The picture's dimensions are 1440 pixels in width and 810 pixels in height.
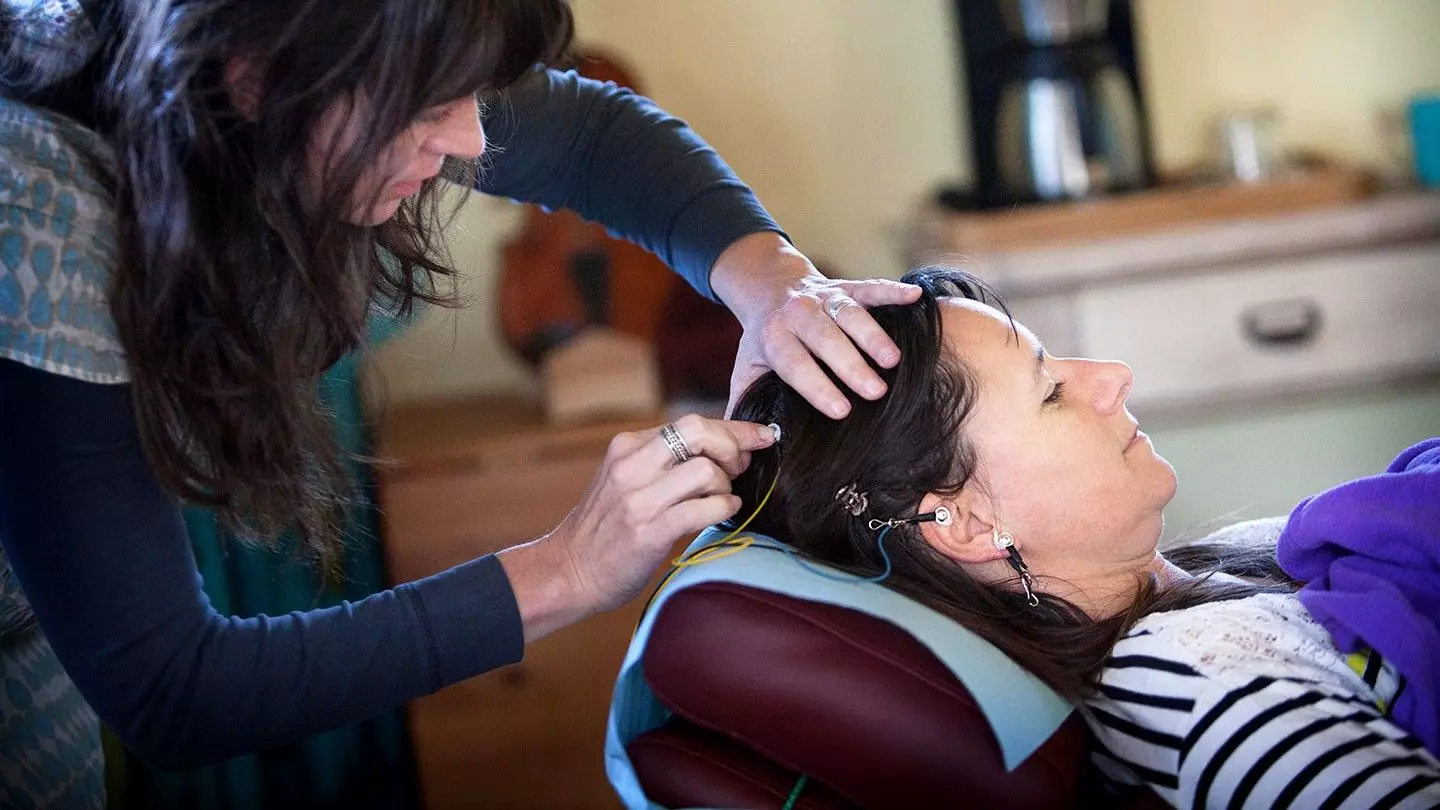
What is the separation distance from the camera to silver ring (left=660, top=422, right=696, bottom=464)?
0.93 metres

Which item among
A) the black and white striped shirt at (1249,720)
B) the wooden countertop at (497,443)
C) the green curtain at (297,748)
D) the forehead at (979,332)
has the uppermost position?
the forehead at (979,332)

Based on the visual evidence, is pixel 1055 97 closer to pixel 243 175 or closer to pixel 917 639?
pixel 917 639

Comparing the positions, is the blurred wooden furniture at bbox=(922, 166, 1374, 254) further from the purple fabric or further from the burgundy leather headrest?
the burgundy leather headrest

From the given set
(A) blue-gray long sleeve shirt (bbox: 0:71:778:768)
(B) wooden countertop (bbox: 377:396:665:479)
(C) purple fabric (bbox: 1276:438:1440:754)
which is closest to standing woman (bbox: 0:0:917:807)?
(A) blue-gray long sleeve shirt (bbox: 0:71:778:768)

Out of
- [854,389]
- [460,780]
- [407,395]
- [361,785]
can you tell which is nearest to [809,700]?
[854,389]

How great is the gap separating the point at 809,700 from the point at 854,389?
0.86 feet

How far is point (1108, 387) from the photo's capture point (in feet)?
3.60

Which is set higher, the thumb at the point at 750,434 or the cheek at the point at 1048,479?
the thumb at the point at 750,434

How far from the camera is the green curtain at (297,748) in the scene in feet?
5.95

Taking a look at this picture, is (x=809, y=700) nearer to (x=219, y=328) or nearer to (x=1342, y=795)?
(x=1342, y=795)

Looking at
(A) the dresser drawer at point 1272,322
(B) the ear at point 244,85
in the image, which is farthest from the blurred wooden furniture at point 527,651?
(B) the ear at point 244,85

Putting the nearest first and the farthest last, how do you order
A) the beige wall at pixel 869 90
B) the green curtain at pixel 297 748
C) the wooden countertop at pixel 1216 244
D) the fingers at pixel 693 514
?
the fingers at pixel 693 514
the green curtain at pixel 297 748
the wooden countertop at pixel 1216 244
the beige wall at pixel 869 90

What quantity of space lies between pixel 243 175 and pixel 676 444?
0.35m

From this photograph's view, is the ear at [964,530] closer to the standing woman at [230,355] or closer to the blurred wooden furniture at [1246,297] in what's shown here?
the standing woman at [230,355]
